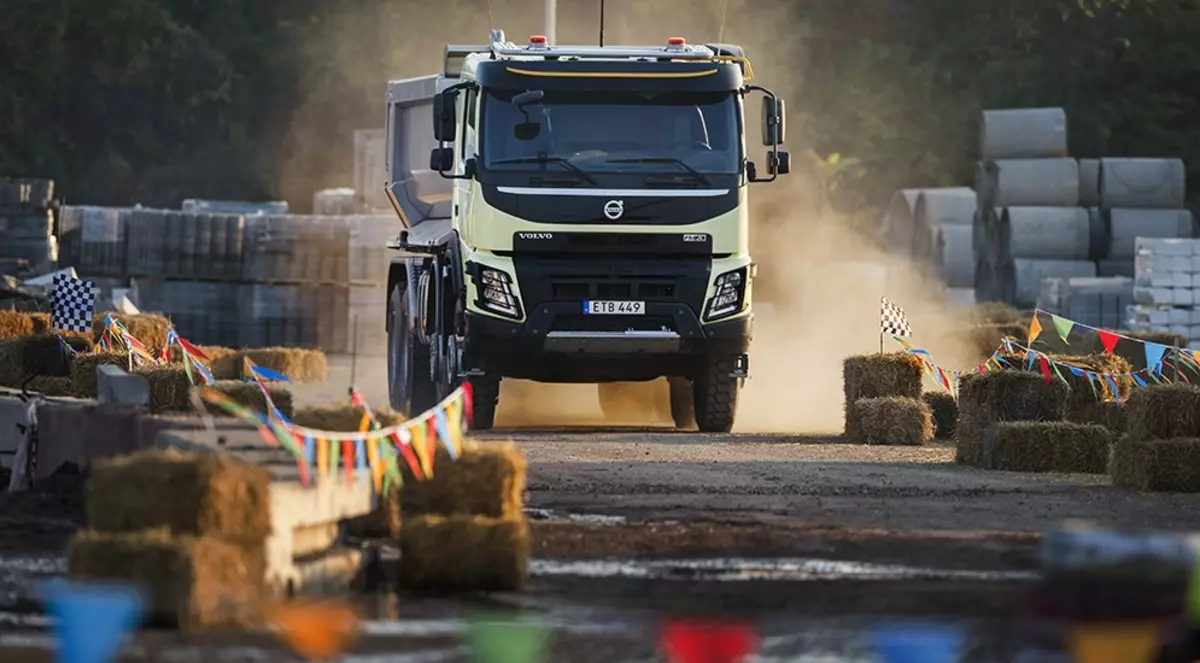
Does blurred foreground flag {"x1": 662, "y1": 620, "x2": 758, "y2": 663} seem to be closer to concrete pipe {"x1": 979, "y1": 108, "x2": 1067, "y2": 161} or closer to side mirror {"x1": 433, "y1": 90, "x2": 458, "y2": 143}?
side mirror {"x1": 433, "y1": 90, "x2": 458, "y2": 143}

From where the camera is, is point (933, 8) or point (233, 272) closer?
point (233, 272)

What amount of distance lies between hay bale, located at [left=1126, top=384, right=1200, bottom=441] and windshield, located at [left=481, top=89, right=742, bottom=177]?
4.93m

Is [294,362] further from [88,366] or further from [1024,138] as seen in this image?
[1024,138]

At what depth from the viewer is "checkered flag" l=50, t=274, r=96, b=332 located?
27.2 meters

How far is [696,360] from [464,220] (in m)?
2.51

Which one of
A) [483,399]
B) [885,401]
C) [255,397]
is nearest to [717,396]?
[885,401]

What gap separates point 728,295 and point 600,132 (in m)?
1.87

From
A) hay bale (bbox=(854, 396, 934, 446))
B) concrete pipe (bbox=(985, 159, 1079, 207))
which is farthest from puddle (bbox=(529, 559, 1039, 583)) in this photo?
concrete pipe (bbox=(985, 159, 1079, 207))

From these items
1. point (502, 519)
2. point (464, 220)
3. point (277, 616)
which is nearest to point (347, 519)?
point (502, 519)

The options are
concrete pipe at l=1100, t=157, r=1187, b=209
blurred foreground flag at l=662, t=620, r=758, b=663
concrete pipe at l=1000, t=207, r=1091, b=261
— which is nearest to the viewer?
blurred foreground flag at l=662, t=620, r=758, b=663

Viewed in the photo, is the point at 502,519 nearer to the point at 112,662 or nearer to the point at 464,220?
the point at 112,662

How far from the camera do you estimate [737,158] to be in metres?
22.3

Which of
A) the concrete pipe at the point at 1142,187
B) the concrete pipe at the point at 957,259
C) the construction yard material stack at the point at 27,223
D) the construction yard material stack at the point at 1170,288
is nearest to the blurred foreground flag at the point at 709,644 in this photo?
the construction yard material stack at the point at 1170,288

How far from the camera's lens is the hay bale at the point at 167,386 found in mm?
20266
